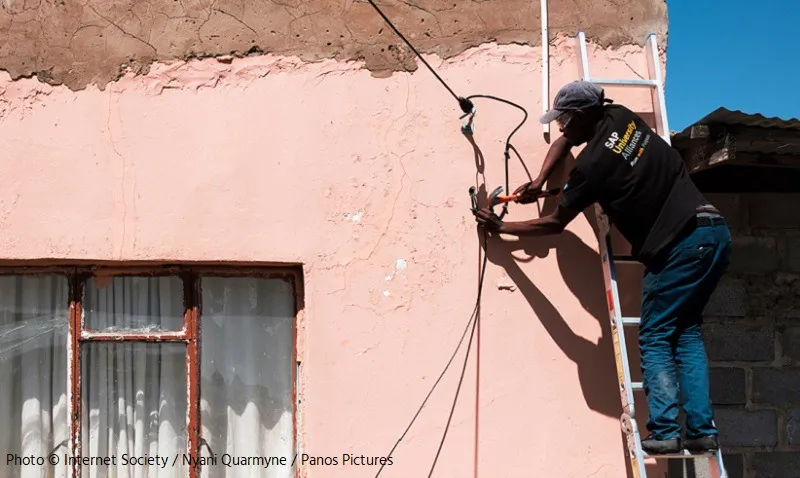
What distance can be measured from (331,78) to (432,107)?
49cm

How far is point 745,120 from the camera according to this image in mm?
3500

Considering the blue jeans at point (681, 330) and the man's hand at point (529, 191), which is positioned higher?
the man's hand at point (529, 191)

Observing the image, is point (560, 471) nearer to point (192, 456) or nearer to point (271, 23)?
point (192, 456)

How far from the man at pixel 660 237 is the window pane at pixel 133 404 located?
1.95 meters

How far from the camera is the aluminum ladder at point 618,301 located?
3.39 metres

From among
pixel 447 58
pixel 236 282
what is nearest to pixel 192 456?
pixel 236 282

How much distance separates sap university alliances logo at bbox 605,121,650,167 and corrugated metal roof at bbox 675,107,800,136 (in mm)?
305

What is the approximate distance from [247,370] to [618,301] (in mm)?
1728

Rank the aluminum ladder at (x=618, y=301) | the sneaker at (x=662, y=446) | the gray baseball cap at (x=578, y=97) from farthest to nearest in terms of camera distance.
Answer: the gray baseball cap at (x=578, y=97)
the aluminum ladder at (x=618, y=301)
the sneaker at (x=662, y=446)

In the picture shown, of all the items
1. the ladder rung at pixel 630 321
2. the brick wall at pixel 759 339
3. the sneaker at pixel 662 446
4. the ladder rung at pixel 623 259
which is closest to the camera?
the sneaker at pixel 662 446

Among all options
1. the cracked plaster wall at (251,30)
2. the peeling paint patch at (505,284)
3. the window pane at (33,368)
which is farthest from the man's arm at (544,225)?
the window pane at (33,368)

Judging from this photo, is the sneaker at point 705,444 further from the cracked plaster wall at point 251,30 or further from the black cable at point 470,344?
the cracked plaster wall at point 251,30

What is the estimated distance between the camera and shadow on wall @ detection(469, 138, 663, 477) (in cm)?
381

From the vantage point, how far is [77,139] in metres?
3.84
